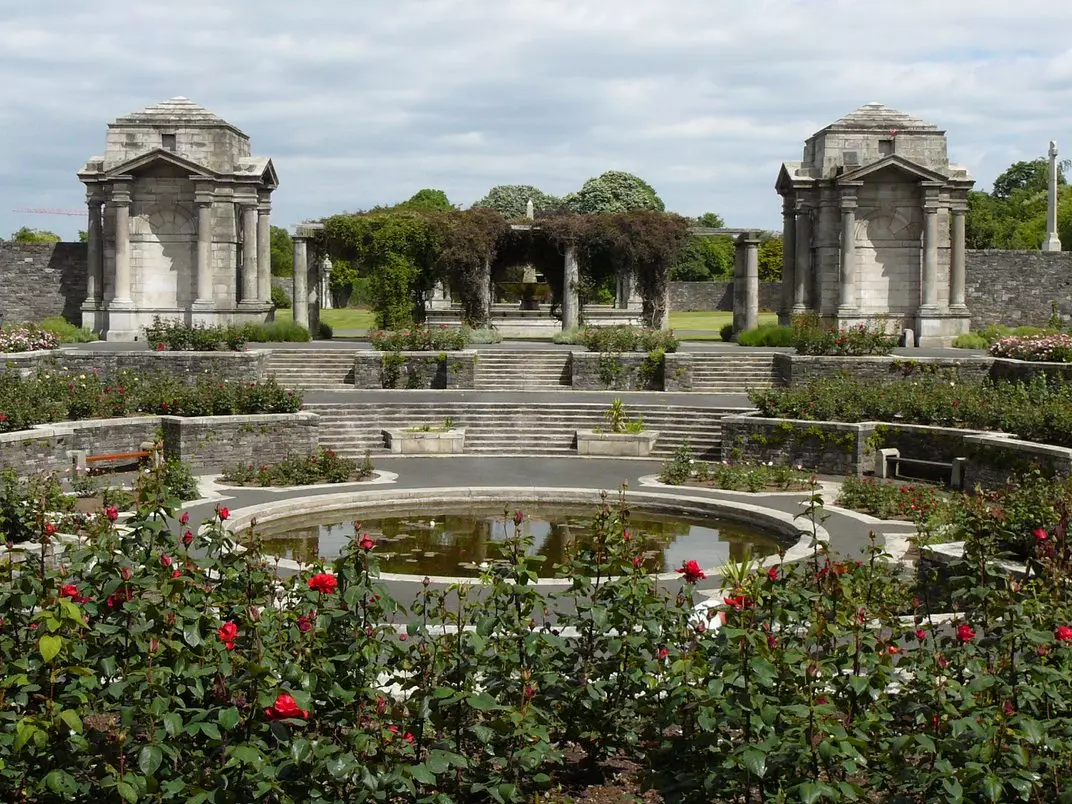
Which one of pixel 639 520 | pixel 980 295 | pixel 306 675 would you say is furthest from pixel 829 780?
pixel 980 295

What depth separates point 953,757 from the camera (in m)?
5.71

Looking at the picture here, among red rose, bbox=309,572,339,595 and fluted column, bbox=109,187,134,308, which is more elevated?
fluted column, bbox=109,187,134,308

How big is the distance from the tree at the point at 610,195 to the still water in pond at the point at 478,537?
211 ft

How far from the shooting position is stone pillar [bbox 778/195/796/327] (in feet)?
120

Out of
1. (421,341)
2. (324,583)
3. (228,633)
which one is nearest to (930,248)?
(421,341)

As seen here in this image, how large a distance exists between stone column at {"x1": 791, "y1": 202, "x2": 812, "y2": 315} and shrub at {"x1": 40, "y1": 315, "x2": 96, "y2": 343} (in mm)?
18685

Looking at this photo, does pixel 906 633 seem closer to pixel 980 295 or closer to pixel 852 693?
pixel 852 693

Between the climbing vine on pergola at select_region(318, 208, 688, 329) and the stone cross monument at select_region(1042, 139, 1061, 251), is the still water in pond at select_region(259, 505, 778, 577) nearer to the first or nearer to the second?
the climbing vine on pergola at select_region(318, 208, 688, 329)

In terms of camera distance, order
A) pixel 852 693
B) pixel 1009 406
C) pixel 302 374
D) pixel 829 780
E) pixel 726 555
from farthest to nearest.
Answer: pixel 302 374, pixel 1009 406, pixel 726 555, pixel 852 693, pixel 829 780

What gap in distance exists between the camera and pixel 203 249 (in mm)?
34469

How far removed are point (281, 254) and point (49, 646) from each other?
80405 millimetres

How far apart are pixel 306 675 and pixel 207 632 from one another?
2.61 ft

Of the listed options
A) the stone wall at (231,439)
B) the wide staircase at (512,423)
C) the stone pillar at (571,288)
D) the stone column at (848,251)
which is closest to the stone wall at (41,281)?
the stone pillar at (571,288)

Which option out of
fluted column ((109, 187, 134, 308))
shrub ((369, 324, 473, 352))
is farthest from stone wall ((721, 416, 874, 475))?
fluted column ((109, 187, 134, 308))
